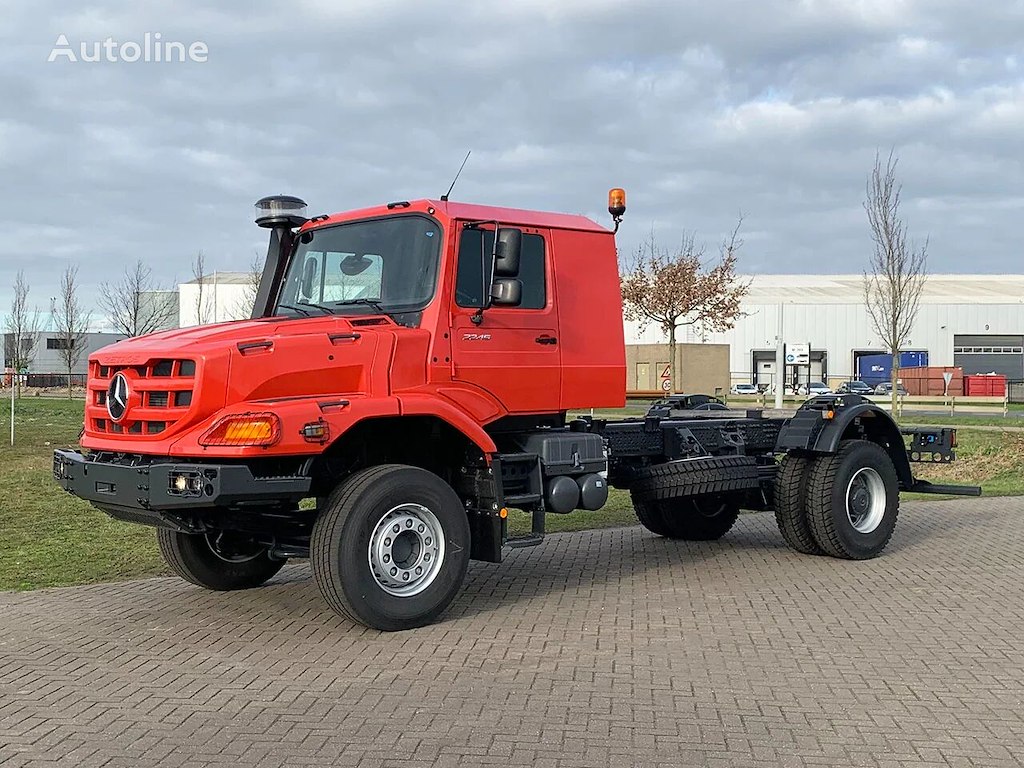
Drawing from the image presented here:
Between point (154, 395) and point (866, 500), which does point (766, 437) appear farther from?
point (154, 395)

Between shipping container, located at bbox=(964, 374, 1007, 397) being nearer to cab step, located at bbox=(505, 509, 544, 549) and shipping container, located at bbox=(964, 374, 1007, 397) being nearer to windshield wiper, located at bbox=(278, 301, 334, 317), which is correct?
cab step, located at bbox=(505, 509, 544, 549)

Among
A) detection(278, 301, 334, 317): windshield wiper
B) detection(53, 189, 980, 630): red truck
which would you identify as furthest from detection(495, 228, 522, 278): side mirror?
detection(278, 301, 334, 317): windshield wiper

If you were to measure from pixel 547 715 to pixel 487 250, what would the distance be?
139 inches

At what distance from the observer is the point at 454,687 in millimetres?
5836

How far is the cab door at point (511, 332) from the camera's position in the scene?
7.66m

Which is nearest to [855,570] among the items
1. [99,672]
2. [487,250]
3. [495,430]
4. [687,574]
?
[687,574]

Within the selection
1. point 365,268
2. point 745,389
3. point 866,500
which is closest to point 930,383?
point 745,389

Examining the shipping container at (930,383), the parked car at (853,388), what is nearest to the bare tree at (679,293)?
the parked car at (853,388)

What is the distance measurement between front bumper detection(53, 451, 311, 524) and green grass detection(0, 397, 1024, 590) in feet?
7.58

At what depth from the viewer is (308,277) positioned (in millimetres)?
8258

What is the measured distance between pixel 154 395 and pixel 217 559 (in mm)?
1998

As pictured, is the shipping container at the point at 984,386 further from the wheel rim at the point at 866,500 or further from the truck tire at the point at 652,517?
the wheel rim at the point at 866,500

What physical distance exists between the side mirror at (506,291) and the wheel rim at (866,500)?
423cm

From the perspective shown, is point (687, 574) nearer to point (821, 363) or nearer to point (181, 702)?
point (181, 702)
